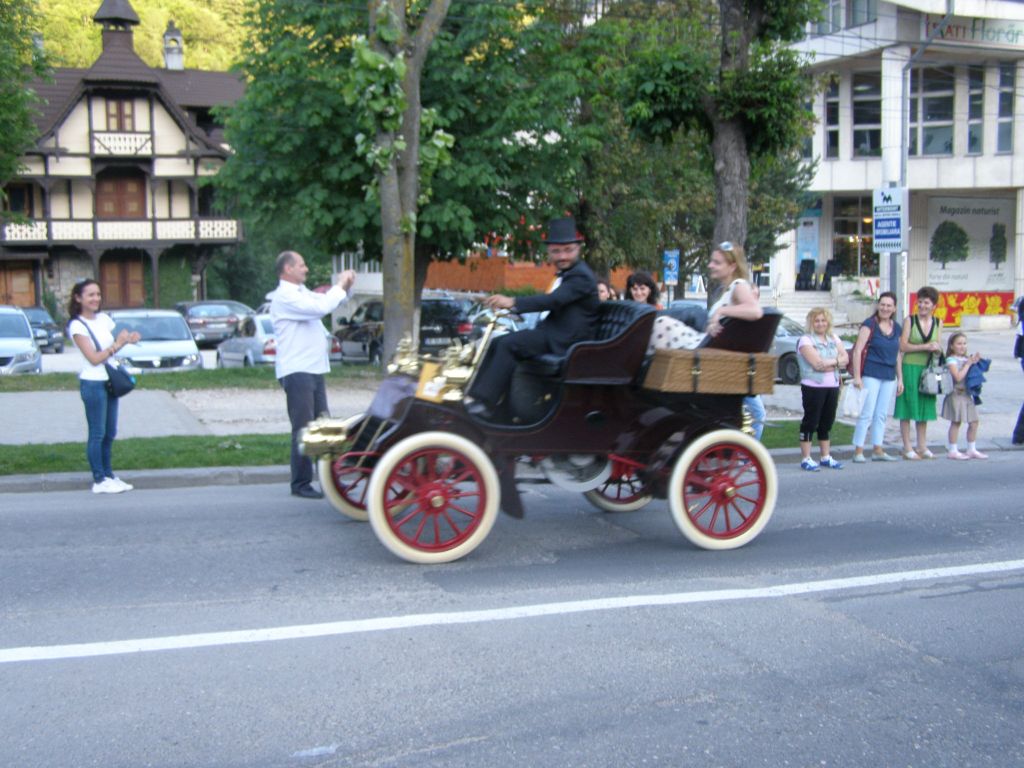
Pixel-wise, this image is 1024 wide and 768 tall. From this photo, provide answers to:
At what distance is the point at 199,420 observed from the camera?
14.2m

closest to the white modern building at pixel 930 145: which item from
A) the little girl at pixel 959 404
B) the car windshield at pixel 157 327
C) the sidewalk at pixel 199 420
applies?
the car windshield at pixel 157 327

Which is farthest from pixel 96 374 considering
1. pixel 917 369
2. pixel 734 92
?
pixel 917 369

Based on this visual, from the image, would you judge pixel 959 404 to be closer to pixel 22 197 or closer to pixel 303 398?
pixel 303 398

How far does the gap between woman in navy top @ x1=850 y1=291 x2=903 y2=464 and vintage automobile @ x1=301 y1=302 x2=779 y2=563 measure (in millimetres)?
4658

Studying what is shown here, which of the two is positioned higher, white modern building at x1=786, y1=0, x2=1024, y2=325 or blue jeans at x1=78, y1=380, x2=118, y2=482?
white modern building at x1=786, y1=0, x2=1024, y2=325

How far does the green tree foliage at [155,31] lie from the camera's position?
64.1 metres

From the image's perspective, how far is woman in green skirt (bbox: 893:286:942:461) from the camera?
39.6 ft

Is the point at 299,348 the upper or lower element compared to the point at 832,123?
lower

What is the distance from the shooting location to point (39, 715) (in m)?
4.71

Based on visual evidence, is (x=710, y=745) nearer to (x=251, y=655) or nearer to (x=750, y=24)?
(x=251, y=655)

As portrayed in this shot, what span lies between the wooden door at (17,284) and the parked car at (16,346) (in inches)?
1161

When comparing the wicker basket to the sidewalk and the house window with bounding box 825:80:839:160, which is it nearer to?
the sidewalk

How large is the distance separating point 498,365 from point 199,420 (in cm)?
802

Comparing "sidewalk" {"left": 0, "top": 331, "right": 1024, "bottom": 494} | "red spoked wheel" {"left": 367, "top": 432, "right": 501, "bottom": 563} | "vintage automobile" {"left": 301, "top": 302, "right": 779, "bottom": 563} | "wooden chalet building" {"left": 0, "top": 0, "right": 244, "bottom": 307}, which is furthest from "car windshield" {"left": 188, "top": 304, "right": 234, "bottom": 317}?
"red spoked wheel" {"left": 367, "top": 432, "right": 501, "bottom": 563}
